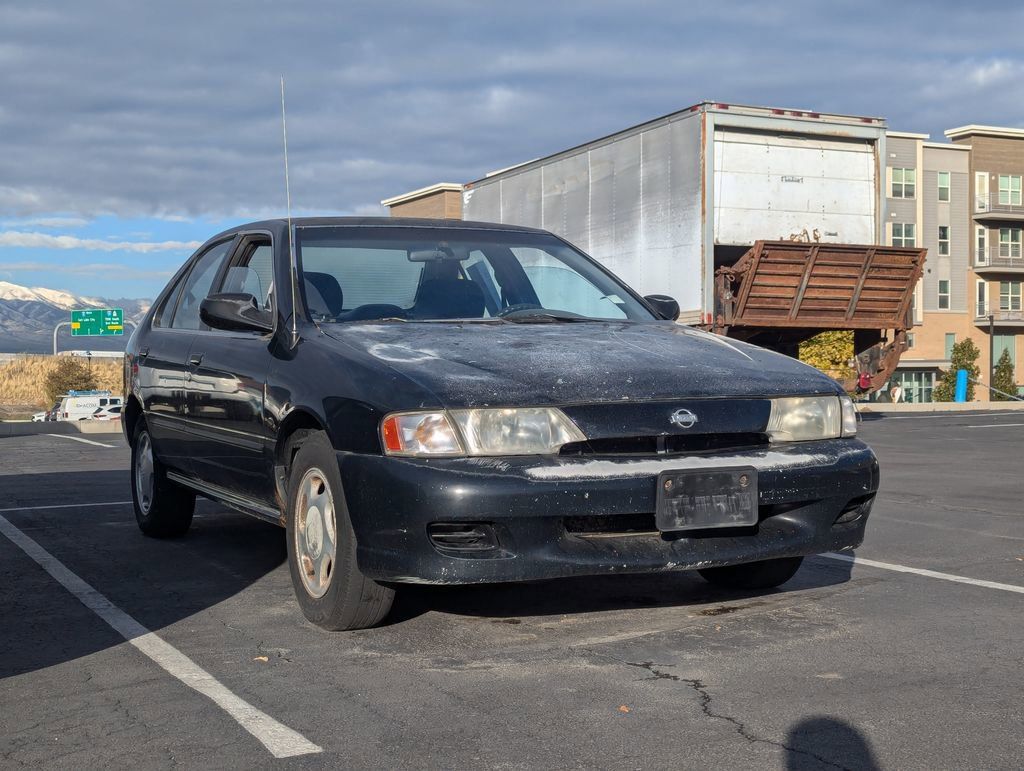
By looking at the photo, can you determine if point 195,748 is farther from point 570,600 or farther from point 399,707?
point 570,600

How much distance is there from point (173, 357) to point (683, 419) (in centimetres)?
326

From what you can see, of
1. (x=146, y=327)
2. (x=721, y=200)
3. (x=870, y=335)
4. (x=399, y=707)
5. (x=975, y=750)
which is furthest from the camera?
(x=870, y=335)

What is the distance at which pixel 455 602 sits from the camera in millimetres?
5320

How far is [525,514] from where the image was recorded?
4.26 meters

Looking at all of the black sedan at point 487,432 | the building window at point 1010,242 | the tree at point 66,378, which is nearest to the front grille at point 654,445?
the black sedan at point 487,432

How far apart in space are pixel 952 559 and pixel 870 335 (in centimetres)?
1458

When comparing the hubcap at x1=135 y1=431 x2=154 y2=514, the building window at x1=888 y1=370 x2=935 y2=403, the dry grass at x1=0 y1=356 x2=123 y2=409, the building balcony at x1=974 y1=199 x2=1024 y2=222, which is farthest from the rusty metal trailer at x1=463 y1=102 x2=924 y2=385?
the dry grass at x1=0 y1=356 x2=123 y2=409

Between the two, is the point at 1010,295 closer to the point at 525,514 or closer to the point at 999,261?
the point at 999,261

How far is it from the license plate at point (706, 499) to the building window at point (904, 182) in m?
55.7

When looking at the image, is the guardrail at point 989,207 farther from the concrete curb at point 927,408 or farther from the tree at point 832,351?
the tree at point 832,351

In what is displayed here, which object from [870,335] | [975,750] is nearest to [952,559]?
[975,750]

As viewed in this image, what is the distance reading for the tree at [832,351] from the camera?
20.2 metres

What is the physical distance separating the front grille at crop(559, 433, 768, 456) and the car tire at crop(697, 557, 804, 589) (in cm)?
99

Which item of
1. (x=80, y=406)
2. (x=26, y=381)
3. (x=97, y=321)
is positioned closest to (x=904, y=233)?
(x=80, y=406)
